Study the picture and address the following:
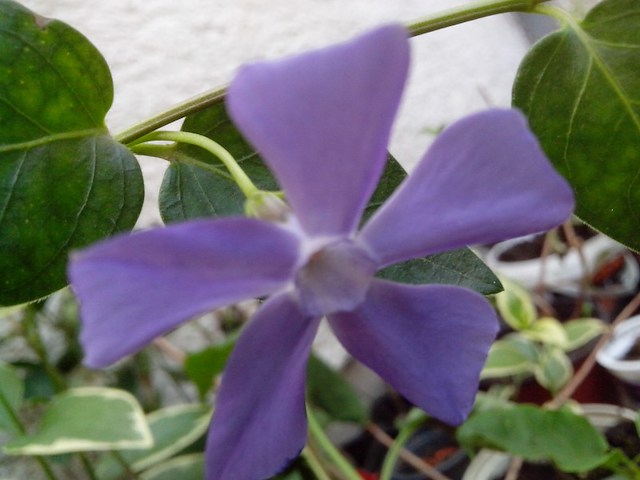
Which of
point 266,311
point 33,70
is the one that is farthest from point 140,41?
point 266,311

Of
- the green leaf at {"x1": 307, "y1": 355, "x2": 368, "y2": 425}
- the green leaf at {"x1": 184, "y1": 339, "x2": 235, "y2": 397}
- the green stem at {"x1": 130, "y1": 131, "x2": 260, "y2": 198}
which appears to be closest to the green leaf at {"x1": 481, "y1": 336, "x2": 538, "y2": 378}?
the green leaf at {"x1": 307, "y1": 355, "x2": 368, "y2": 425}

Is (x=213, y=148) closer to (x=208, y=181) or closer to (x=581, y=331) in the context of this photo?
(x=208, y=181)

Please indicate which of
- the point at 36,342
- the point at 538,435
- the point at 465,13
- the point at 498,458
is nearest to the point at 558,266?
the point at 498,458

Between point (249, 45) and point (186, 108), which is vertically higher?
point (186, 108)

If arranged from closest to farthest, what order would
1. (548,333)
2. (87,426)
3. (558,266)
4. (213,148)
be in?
(213,148) → (87,426) → (548,333) → (558,266)

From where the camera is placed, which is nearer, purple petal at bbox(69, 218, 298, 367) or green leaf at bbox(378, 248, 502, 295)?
purple petal at bbox(69, 218, 298, 367)

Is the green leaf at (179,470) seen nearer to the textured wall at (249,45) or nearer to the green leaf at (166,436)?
the green leaf at (166,436)

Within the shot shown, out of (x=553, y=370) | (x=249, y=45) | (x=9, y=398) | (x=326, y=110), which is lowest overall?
(x=553, y=370)

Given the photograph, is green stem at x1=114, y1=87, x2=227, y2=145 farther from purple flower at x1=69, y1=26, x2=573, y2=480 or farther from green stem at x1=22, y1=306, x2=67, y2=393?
green stem at x1=22, y1=306, x2=67, y2=393
